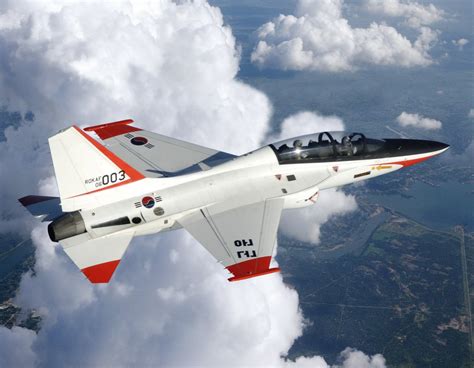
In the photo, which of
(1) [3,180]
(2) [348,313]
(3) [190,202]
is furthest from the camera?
(1) [3,180]

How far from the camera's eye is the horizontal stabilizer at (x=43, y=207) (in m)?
18.5

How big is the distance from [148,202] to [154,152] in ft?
19.3

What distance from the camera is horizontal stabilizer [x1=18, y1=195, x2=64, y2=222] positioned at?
18.5 meters

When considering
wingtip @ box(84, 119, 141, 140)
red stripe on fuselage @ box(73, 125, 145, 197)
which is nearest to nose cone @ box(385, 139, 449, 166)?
red stripe on fuselage @ box(73, 125, 145, 197)

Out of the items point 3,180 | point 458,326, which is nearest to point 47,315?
point 3,180

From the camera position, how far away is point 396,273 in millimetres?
152375

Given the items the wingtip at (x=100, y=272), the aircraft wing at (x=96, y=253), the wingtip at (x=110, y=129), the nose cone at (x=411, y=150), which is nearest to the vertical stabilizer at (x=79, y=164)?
the aircraft wing at (x=96, y=253)

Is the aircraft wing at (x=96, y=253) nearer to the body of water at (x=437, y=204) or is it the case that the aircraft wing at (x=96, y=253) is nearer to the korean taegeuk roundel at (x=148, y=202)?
the korean taegeuk roundel at (x=148, y=202)

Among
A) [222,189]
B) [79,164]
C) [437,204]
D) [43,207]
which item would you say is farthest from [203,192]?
[437,204]

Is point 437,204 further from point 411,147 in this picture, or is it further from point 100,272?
point 100,272

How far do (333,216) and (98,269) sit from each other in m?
193

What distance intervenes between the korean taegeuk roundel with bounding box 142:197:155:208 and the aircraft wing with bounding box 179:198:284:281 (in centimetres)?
176

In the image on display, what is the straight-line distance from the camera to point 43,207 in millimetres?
19109

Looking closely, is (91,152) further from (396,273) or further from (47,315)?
(396,273)
